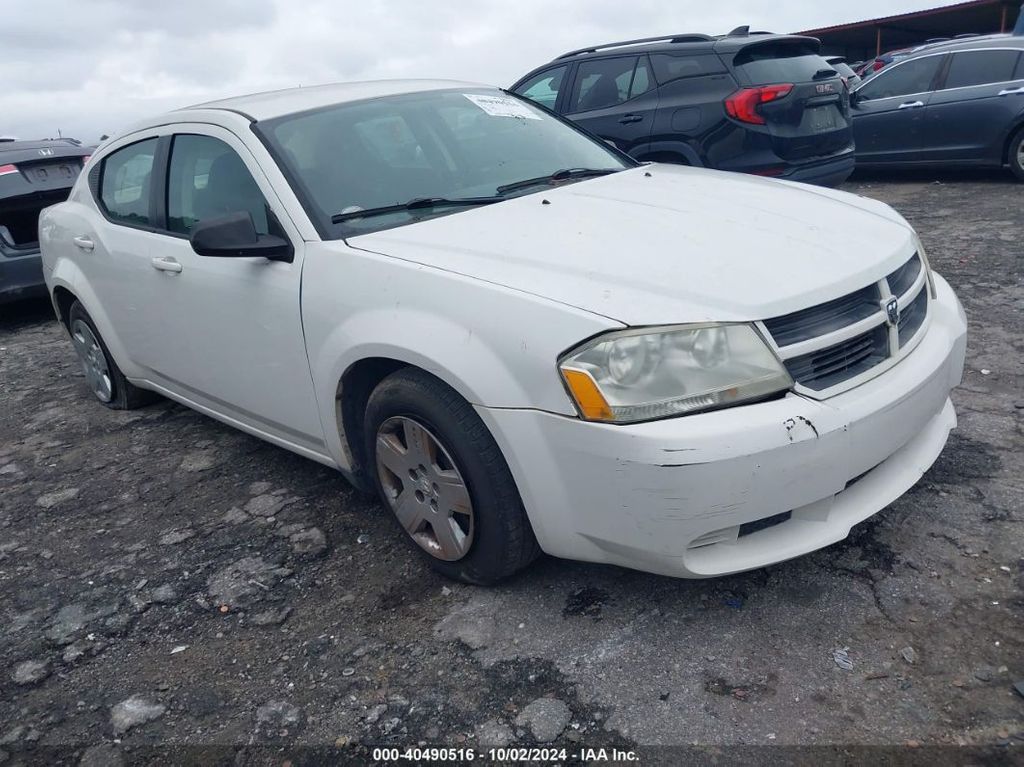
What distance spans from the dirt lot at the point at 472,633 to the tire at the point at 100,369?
42.3 inches

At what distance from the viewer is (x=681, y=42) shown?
6949mm

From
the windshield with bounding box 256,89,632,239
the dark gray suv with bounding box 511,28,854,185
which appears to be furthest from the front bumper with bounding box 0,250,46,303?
the windshield with bounding box 256,89,632,239

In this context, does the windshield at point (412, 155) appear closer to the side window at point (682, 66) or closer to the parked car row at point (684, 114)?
the parked car row at point (684, 114)

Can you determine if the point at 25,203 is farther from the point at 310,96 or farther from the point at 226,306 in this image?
the point at 226,306

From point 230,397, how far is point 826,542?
2.35m

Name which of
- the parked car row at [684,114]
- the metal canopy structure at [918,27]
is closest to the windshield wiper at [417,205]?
the parked car row at [684,114]

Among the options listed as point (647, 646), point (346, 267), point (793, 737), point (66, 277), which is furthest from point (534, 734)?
point (66, 277)

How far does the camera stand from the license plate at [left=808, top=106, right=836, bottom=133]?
259 inches

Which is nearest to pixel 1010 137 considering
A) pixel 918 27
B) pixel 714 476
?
pixel 714 476

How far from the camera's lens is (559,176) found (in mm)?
3504

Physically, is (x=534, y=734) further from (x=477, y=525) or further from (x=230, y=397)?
(x=230, y=397)

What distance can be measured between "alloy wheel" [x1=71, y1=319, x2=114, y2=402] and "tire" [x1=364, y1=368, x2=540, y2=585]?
247cm

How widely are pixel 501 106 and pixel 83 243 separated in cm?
216

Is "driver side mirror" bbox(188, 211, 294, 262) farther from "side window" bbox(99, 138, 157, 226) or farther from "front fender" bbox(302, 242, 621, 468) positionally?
"side window" bbox(99, 138, 157, 226)
